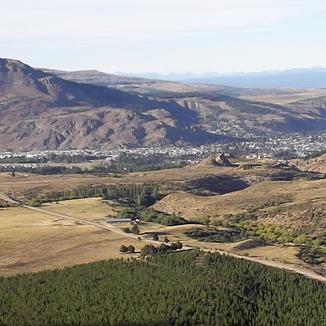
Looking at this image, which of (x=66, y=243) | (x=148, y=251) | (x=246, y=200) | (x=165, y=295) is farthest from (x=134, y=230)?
(x=246, y=200)

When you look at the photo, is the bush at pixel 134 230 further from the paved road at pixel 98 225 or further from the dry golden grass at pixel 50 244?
the dry golden grass at pixel 50 244

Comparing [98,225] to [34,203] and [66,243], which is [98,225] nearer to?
[66,243]

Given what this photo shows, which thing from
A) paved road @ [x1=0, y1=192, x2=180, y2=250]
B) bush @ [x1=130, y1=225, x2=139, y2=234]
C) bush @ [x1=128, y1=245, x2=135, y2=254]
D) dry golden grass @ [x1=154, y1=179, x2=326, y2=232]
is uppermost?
bush @ [x1=128, y1=245, x2=135, y2=254]

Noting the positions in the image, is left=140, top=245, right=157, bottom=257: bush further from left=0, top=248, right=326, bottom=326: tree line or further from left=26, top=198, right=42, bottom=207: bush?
left=26, top=198, right=42, bottom=207: bush

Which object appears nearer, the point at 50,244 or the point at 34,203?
the point at 50,244

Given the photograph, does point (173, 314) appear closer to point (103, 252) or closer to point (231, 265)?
point (231, 265)

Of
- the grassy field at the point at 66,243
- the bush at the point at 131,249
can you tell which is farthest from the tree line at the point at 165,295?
the grassy field at the point at 66,243

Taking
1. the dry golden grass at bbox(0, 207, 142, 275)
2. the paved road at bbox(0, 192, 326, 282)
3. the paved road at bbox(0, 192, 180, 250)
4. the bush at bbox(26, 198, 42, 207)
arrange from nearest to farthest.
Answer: the paved road at bbox(0, 192, 326, 282) < the dry golden grass at bbox(0, 207, 142, 275) < the paved road at bbox(0, 192, 180, 250) < the bush at bbox(26, 198, 42, 207)

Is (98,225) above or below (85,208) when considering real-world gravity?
above

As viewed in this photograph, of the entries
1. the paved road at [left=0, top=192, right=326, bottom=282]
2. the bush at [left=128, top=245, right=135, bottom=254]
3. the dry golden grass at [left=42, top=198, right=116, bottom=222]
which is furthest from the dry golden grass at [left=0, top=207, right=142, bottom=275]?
the dry golden grass at [left=42, top=198, right=116, bottom=222]

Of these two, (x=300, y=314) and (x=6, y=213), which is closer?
(x=300, y=314)

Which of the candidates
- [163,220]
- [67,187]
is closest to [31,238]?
[163,220]
